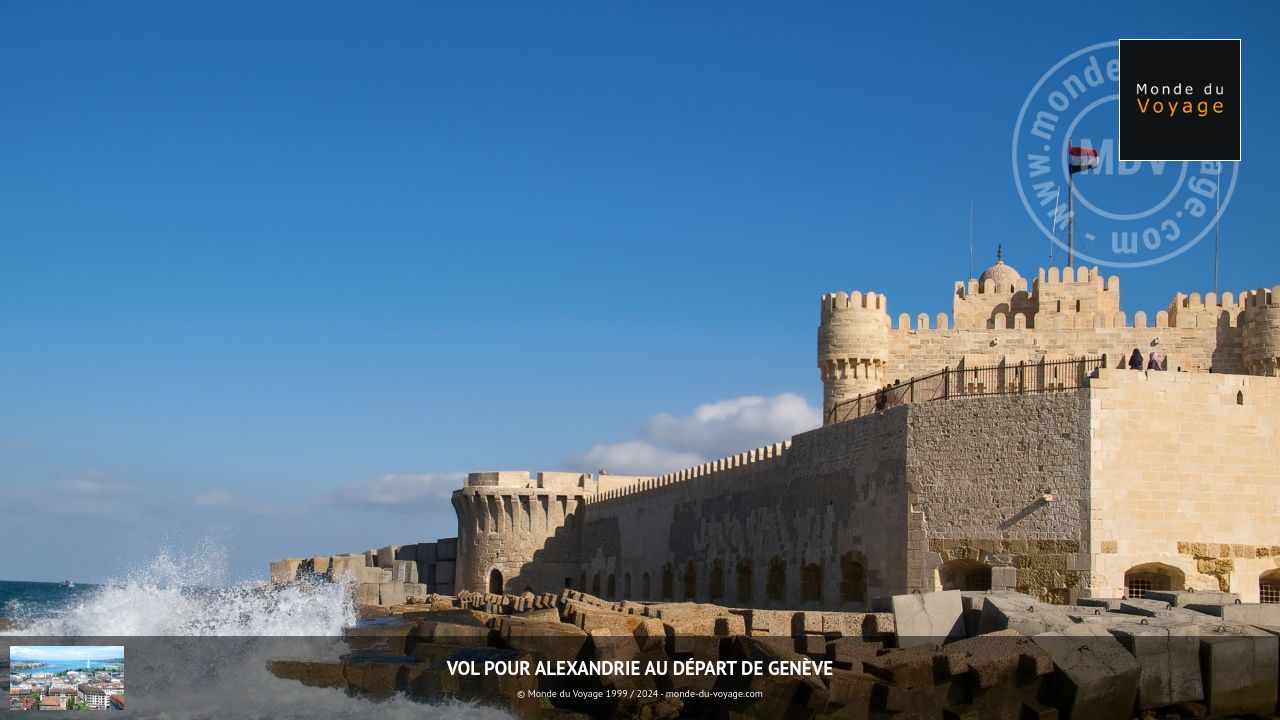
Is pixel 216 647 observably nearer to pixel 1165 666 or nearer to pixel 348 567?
pixel 1165 666

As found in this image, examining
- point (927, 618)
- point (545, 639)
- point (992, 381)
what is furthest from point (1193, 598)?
point (545, 639)

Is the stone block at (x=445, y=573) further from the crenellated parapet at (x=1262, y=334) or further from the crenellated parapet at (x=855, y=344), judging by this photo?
the crenellated parapet at (x=1262, y=334)

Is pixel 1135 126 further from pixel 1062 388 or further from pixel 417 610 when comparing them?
pixel 417 610

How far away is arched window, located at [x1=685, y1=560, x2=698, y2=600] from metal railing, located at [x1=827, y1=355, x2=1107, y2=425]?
9037 millimetres

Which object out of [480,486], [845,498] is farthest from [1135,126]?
[480,486]

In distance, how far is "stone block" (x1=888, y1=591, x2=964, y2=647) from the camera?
16.0m

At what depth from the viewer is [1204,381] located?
67.4ft

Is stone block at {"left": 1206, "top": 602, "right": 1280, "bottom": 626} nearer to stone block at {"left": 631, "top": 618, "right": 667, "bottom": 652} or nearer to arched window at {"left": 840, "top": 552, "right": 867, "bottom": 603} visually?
stone block at {"left": 631, "top": 618, "right": 667, "bottom": 652}

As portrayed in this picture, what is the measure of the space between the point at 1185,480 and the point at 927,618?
5.98 m

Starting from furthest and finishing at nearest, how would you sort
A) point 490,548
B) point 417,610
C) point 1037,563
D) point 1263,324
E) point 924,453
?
point 490,548 < point 417,610 < point 1263,324 < point 924,453 < point 1037,563

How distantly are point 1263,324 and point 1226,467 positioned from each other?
371 inches

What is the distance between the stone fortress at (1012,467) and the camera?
1991 centimetres

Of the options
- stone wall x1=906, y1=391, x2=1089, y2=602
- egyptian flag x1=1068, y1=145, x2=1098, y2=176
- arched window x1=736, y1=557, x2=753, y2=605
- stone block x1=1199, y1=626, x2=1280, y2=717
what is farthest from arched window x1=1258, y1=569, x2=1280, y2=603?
egyptian flag x1=1068, y1=145, x2=1098, y2=176

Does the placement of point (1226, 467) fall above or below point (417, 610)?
above
